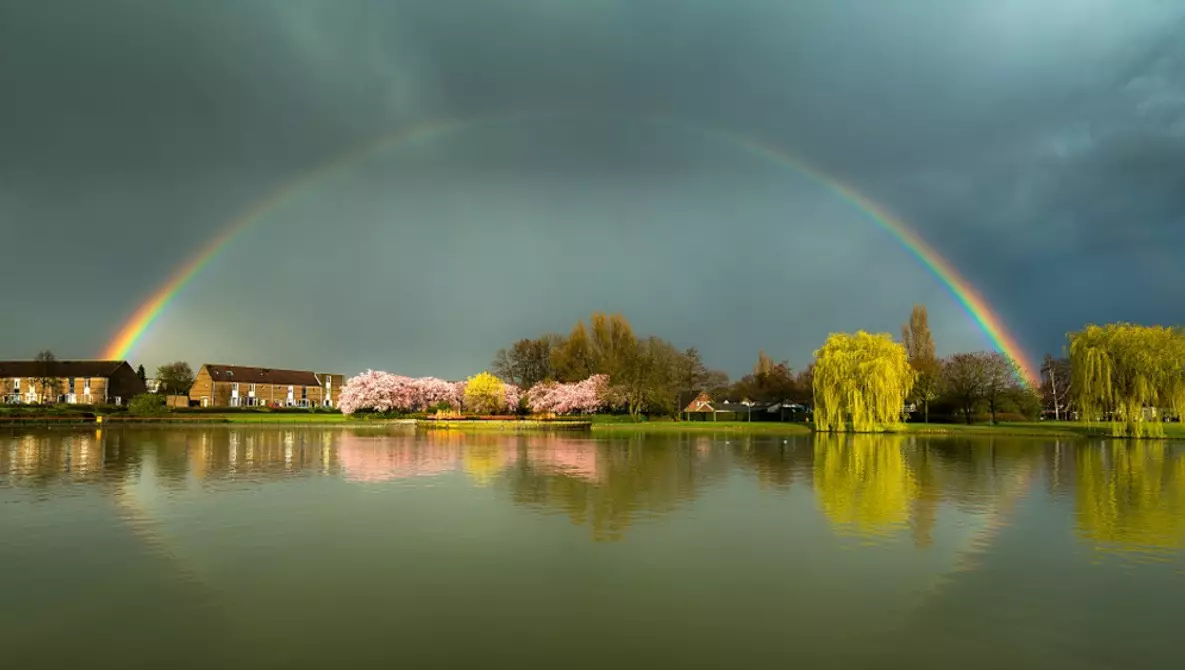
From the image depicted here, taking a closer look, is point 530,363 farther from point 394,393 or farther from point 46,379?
point 46,379

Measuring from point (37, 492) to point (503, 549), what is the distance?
1614 centimetres

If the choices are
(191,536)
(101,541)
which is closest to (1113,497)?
(191,536)

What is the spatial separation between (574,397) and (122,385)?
280ft

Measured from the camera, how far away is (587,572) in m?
12.1

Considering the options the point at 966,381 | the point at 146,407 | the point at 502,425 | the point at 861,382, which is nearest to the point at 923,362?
the point at 966,381

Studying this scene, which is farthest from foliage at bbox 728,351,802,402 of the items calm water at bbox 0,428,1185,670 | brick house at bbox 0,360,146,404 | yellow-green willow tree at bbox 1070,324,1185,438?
brick house at bbox 0,360,146,404

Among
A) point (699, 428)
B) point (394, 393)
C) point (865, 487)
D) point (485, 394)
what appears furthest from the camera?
point (394, 393)

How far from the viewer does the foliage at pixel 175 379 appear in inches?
5143

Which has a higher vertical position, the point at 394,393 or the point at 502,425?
the point at 394,393

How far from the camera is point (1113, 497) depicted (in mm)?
21609

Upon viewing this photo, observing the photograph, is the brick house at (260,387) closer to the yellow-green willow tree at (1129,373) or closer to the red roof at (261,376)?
the red roof at (261,376)

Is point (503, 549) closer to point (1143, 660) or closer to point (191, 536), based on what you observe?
point (191, 536)

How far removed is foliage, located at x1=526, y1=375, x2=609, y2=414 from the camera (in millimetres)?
81812

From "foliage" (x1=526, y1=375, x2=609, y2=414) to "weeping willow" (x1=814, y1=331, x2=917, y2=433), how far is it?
27.4m
